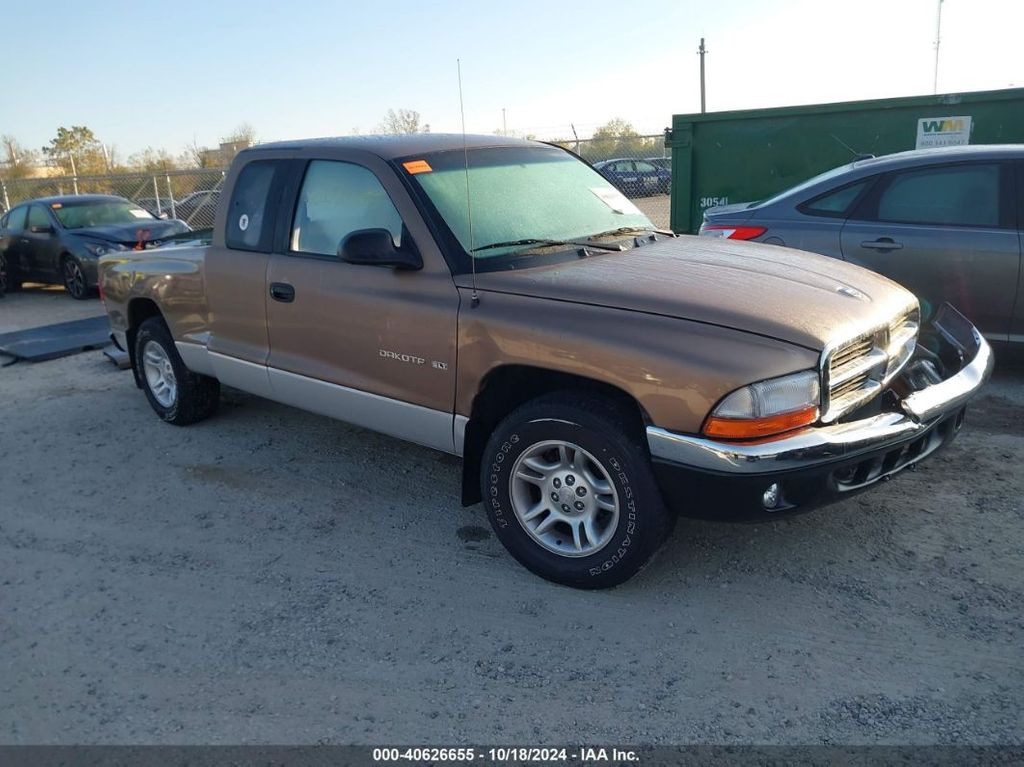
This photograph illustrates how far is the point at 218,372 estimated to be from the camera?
205 inches

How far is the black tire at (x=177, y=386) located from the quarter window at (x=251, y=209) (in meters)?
1.19

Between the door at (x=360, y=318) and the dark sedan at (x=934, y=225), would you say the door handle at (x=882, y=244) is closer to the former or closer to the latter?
the dark sedan at (x=934, y=225)

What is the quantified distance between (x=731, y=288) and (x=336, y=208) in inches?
81.7

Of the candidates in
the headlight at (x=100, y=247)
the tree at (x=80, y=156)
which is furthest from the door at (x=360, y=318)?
the tree at (x=80, y=156)

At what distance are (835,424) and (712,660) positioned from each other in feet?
3.24

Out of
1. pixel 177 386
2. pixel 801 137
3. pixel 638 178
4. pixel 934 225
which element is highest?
pixel 801 137

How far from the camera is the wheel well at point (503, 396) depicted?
136 inches

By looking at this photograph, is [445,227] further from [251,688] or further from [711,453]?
[251,688]

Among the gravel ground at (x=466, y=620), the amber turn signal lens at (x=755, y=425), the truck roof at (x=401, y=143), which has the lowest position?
the gravel ground at (x=466, y=620)

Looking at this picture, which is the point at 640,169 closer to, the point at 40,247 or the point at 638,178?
the point at 638,178

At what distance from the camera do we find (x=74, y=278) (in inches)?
475

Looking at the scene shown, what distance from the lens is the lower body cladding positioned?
3053 millimetres

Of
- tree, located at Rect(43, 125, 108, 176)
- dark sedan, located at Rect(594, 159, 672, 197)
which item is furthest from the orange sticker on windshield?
tree, located at Rect(43, 125, 108, 176)

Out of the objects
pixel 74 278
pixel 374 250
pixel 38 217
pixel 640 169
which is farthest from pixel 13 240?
pixel 640 169
